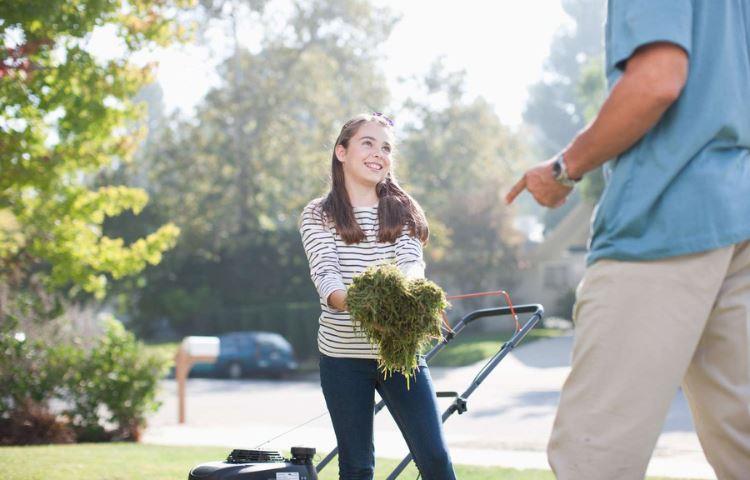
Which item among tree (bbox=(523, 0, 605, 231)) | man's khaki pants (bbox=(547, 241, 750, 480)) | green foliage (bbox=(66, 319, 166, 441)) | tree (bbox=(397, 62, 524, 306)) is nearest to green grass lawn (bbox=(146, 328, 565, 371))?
tree (bbox=(397, 62, 524, 306))

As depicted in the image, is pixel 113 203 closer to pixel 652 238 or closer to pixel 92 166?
pixel 92 166

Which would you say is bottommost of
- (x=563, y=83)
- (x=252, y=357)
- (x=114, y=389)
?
(x=252, y=357)

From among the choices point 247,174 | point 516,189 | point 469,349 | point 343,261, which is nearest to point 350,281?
point 343,261

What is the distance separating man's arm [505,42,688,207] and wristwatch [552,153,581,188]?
0.08 metres

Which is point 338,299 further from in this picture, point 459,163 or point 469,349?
point 459,163

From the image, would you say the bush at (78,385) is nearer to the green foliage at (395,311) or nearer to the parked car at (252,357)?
the green foliage at (395,311)

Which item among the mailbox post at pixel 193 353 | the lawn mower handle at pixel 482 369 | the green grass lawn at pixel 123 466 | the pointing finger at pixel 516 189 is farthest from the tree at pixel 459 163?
the pointing finger at pixel 516 189

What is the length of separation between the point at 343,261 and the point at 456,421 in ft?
32.1

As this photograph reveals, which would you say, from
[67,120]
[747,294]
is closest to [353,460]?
[747,294]

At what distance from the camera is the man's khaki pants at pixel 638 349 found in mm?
2422

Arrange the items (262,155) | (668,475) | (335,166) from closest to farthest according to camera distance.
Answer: (335,166)
(668,475)
(262,155)

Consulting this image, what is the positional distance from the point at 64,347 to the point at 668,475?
6.99m

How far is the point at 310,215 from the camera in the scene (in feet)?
13.6

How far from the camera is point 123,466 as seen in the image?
305 inches
